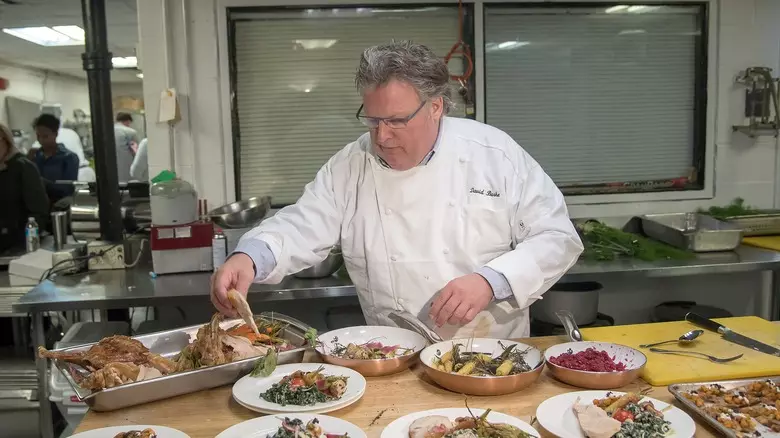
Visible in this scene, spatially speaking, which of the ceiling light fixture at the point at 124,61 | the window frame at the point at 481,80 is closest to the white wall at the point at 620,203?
the window frame at the point at 481,80

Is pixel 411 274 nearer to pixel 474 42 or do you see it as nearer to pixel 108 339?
pixel 108 339

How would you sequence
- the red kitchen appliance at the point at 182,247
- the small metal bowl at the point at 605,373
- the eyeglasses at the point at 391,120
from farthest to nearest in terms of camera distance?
the red kitchen appliance at the point at 182,247, the eyeglasses at the point at 391,120, the small metal bowl at the point at 605,373

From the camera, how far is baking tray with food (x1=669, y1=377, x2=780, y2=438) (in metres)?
1.46

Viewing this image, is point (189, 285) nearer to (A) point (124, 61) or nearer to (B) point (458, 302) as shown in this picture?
(B) point (458, 302)

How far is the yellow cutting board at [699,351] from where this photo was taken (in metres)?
1.79

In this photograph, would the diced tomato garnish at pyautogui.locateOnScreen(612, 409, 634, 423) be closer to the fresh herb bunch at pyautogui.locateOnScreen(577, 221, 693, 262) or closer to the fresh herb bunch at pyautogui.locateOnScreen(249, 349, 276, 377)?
the fresh herb bunch at pyautogui.locateOnScreen(249, 349, 276, 377)

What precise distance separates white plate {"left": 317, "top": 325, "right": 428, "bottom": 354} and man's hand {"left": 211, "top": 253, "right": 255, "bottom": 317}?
0.28m

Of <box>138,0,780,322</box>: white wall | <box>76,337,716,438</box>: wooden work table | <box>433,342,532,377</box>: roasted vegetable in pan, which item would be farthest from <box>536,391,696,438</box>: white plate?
<box>138,0,780,322</box>: white wall

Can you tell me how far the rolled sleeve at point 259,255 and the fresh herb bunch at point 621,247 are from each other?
222 cm

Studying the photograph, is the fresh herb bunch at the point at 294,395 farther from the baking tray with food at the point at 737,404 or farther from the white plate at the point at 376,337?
the baking tray with food at the point at 737,404

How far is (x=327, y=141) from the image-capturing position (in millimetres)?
4246

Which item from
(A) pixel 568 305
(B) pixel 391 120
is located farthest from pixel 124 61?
(B) pixel 391 120

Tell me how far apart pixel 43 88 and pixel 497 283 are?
11451 millimetres

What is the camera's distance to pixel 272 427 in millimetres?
1511
